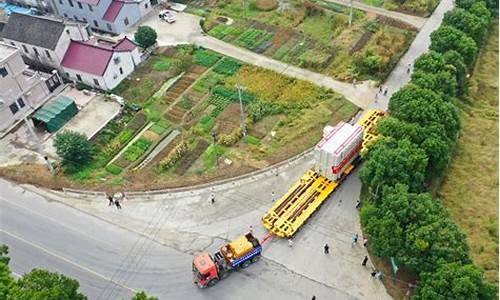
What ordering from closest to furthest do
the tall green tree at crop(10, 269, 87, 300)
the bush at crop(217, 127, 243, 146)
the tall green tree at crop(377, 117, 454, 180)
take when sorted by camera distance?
1. the tall green tree at crop(10, 269, 87, 300)
2. the tall green tree at crop(377, 117, 454, 180)
3. the bush at crop(217, 127, 243, 146)

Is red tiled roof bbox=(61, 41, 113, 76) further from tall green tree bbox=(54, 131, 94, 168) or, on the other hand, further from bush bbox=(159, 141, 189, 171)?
bush bbox=(159, 141, 189, 171)

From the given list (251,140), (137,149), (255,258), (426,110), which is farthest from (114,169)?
(426,110)

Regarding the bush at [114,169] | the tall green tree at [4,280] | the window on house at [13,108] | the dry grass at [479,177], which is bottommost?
the dry grass at [479,177]

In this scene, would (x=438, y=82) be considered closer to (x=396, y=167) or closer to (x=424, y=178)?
(x=424, y=178)

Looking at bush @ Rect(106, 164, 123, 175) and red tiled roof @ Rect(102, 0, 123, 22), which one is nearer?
bush @ Rect(106, 164, 123, 175)

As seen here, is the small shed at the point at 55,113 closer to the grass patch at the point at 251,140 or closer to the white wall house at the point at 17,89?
the white wall house at the point at 17,89

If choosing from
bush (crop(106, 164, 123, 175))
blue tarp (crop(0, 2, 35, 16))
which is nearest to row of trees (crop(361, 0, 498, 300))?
bush (crop(106, 164, 123, 175))

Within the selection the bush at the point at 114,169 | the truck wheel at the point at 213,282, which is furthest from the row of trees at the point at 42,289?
the bush at the point at 114,169

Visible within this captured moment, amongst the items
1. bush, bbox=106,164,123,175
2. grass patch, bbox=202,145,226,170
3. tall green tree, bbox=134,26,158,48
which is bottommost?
bush, bbox=106,164,123,175
